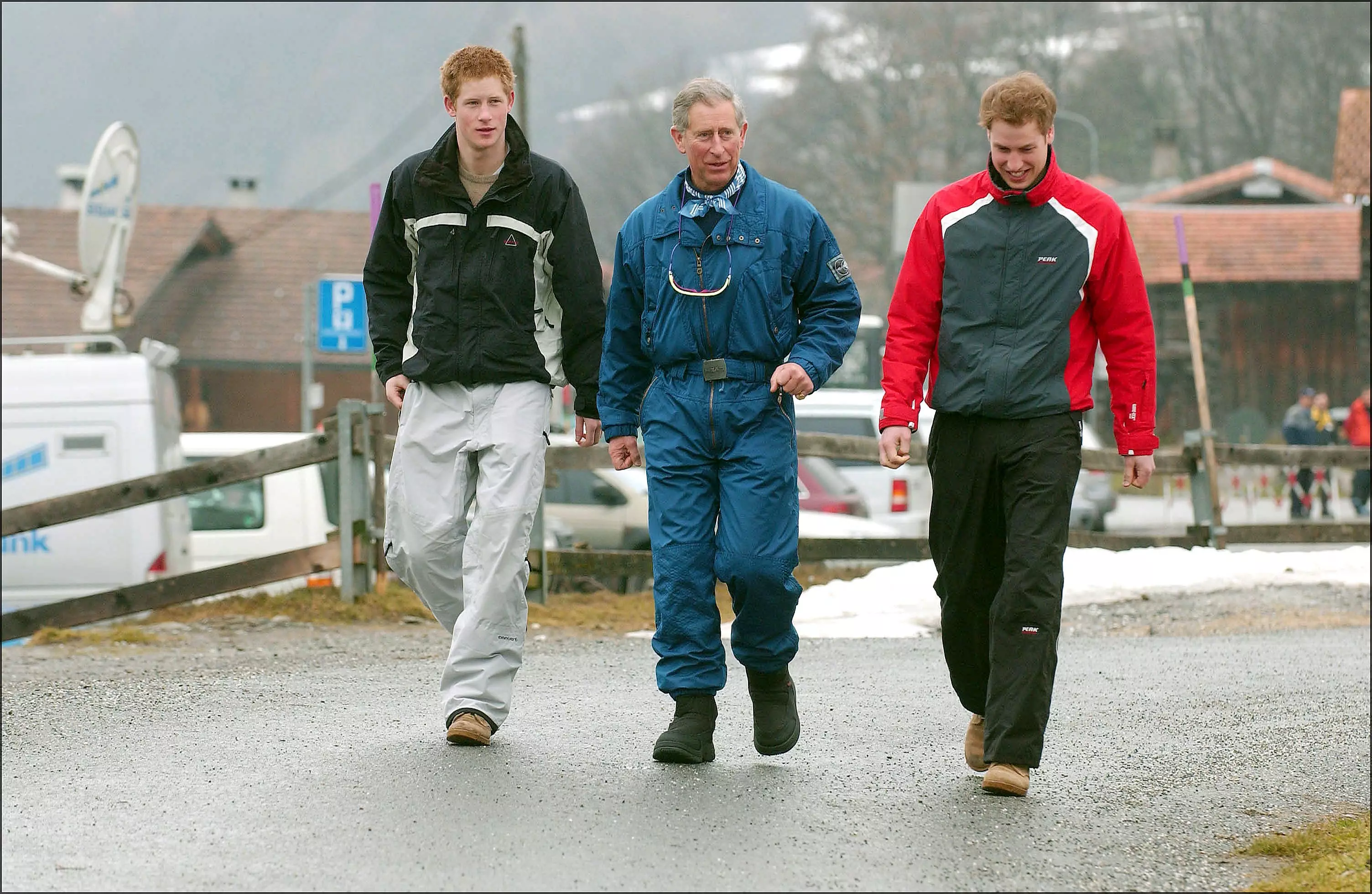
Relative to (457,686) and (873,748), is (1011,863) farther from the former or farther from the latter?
(457,686)

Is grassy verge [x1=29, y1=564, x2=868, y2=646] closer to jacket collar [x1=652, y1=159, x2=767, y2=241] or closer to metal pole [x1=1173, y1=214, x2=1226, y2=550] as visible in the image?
metal pole [x1=1173, y1=214, x2=1226, y2=550]

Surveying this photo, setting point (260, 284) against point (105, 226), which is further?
point (260, 284)

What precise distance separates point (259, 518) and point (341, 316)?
8051 mm

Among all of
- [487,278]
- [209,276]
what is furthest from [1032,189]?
[209,276]

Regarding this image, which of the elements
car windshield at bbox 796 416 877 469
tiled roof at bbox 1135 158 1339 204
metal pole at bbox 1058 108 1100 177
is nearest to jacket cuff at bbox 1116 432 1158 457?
car windshield at bbox 796 416 877 469

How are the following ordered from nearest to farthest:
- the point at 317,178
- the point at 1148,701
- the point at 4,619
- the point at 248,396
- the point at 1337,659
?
1. the point at 1148,701
2. the point at 1337,659
3. the point at 4,619
4. the point at 248,396
5. the point at 317,178

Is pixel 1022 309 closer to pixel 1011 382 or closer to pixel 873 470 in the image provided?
pixel 1011 382

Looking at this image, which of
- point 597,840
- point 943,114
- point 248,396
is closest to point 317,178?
point 943,114

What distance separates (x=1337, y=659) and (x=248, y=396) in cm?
3924

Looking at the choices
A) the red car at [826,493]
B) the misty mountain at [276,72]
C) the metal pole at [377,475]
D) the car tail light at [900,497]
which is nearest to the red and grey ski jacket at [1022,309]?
the metal pole at [377,475]

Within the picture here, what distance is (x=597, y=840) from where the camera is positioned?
4.22m

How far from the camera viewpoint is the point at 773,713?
17.1 ft

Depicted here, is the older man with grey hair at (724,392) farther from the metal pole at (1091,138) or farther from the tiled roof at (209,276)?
the metal pole at (1091,138)

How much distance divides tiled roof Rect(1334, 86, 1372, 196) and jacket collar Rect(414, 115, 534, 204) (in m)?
21.6
